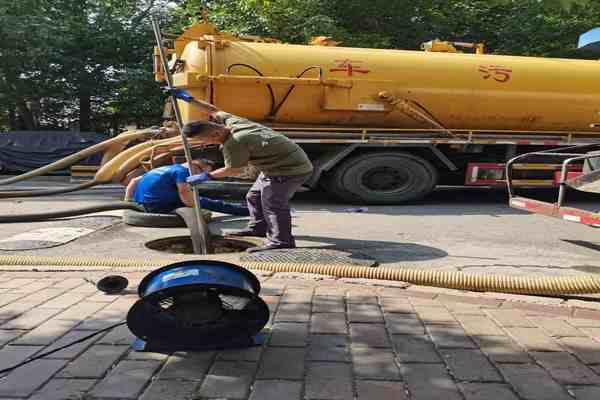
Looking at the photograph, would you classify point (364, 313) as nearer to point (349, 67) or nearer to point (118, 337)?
point (118, 337)

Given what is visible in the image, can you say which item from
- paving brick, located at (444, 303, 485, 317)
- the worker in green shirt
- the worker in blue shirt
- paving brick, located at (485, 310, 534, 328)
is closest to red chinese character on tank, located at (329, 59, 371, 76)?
the worker in blue shirt

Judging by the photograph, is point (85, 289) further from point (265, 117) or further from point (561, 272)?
point (265, 117)

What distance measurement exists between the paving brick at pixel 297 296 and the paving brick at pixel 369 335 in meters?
0.52

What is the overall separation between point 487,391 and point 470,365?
252 mm

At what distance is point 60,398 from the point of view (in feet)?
7.08

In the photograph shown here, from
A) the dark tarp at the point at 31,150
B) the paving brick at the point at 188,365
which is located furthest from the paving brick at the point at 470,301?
the dark tarp at the point at 31,150

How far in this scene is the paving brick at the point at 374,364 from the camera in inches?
94.7

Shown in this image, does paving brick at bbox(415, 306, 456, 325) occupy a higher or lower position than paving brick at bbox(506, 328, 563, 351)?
lower

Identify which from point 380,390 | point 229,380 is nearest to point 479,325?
point 380,390

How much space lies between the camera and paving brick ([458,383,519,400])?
87.4 inches

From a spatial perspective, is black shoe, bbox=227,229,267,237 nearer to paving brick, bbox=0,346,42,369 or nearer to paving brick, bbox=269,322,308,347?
paving brick, bbox=269,322,308,347

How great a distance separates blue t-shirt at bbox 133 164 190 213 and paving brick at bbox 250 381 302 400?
4261 mm

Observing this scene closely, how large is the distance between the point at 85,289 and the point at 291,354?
176 centimetres

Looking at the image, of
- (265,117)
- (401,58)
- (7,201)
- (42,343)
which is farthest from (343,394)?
(7,201)
